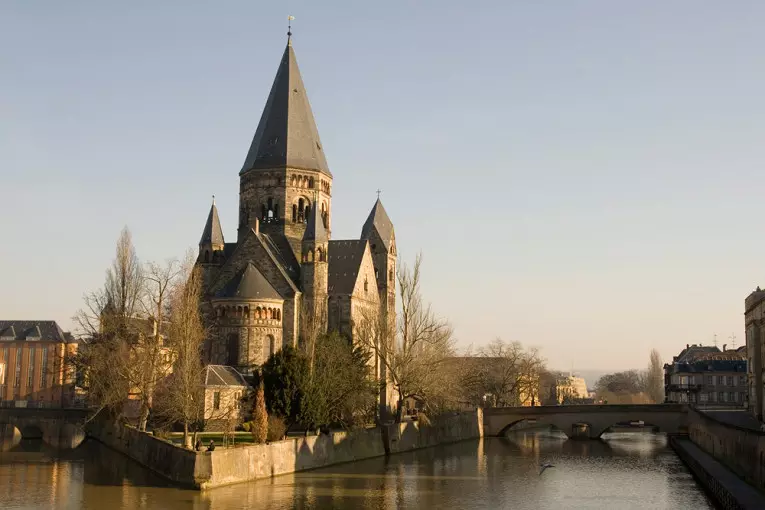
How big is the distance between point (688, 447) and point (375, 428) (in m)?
24.4

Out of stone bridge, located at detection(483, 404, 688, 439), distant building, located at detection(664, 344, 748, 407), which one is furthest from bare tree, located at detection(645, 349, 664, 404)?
stone bridge, located at detection(483, 404, 688, 439)

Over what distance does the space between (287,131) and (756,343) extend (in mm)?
43637

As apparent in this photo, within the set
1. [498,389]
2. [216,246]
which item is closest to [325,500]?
[216,246]

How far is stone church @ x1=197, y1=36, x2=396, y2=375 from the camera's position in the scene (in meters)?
75.6

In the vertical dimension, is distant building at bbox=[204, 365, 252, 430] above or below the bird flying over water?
above

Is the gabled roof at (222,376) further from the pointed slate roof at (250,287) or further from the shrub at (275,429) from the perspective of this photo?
the shrub at (275,429)

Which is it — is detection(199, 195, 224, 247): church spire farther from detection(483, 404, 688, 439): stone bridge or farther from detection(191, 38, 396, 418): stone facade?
detection(483, 404, 688, 439): stone bridge

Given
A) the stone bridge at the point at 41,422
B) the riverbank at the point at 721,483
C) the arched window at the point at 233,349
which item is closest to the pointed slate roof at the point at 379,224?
the arched window at the point at 233,349

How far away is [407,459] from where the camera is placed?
63875 mm

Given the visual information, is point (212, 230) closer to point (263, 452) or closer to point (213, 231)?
point (213, 231)

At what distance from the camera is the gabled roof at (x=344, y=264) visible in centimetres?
8250

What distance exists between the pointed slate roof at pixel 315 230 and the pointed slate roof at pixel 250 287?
5.12 meters

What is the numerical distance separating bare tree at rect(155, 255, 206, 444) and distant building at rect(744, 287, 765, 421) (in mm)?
39078

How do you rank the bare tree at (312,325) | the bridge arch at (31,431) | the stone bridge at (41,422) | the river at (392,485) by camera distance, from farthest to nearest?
the bridge arch at (31,431) → the stone bridge at (41,422) → the bare tree at (312,325) → the river at (392,485)
